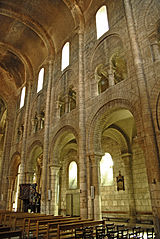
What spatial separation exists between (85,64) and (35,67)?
Answer: 9.85 metres

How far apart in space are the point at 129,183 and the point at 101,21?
39.2 feet

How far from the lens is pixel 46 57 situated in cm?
2041

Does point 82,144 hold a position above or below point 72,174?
above

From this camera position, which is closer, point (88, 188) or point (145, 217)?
point (88, 188)

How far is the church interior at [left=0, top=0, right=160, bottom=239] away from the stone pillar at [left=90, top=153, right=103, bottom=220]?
5 centimetres

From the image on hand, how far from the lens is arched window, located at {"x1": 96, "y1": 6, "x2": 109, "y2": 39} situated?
540 inches

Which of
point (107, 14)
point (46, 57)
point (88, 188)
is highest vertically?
point (46, 57)

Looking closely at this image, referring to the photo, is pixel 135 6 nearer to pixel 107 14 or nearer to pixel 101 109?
pixel 107 14

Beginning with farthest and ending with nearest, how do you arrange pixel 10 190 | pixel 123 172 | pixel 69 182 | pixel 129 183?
pixel 10 190, pixel 69 182, pixel 123 172, pixel 129 183

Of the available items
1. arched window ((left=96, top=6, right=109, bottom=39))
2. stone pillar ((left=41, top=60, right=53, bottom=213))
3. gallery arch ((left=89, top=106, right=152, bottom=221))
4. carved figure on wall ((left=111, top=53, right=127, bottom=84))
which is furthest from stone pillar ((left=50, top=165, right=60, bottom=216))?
arched window ((left=96, top=6, right=109, bottom=39))

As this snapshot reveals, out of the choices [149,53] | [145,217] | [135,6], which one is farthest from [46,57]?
[145,217]

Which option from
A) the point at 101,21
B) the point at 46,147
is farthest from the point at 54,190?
the point at 101,21

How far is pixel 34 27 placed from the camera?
1898 cm

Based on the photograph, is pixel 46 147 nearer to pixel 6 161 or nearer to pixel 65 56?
pixel 65 56
